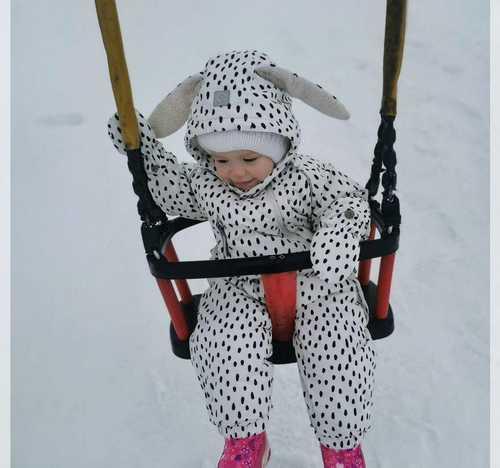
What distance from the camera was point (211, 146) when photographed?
3.45 ft

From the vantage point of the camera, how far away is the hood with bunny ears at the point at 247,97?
3.33 feet

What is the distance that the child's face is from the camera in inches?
41.5

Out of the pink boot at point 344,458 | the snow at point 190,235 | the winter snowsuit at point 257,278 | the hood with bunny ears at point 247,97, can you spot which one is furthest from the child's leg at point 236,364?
the snow at point 190,235

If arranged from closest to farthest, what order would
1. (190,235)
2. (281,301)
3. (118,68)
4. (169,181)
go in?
(118,68), (281,301), (169,181), (190,235)

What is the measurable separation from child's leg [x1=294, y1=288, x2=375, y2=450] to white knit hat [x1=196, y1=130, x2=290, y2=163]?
0.25 m

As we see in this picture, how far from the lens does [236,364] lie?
1.06 metres

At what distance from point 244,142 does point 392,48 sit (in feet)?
0.83

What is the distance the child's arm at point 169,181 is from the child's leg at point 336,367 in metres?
0.27

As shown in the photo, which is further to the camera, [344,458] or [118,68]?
[344,458]

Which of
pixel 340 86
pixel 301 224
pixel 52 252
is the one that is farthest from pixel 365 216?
pixel 340 86

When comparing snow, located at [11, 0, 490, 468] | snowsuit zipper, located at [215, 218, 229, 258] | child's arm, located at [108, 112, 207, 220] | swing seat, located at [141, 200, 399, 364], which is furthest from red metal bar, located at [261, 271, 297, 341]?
snow, located at [11, 0, 490, 468]

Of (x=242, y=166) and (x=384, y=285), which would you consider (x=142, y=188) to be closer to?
(x=242, y=166)

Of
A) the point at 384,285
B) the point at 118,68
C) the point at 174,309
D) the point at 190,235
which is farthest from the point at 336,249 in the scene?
the point at 190,235

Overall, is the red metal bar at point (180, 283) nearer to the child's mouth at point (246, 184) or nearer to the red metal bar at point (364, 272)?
the child's mouth at point (246, 184)
